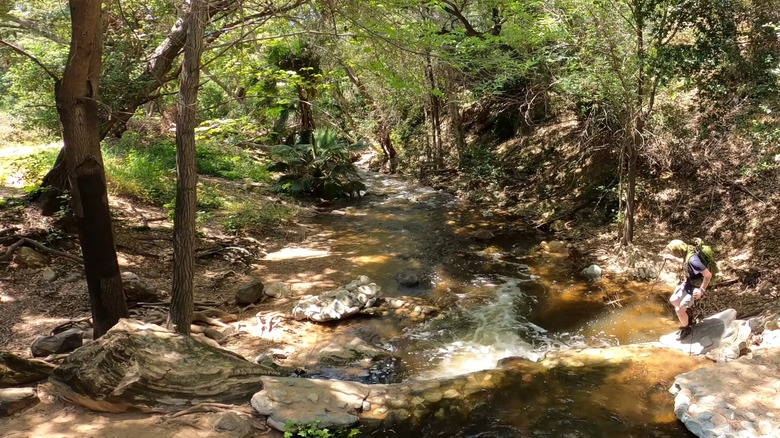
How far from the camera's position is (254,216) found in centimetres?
1080

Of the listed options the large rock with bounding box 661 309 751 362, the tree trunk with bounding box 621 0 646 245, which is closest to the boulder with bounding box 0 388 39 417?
the large rock with bounding box 661 309 751 362

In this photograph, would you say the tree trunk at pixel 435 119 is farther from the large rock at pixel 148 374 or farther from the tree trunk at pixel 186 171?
the large rock at pixel 148 374

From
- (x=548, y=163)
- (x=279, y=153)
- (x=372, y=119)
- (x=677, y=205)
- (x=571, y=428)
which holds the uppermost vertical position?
(x=372, y=119)

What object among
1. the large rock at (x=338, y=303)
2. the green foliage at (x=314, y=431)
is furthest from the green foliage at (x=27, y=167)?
the green foliage at (x=314, y=431)

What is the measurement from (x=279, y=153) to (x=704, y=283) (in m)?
12.1

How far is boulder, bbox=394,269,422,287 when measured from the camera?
790 centimetres

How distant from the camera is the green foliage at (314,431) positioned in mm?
3775

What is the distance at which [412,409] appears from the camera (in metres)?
4.36

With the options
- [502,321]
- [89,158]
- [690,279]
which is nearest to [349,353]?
[502,321]

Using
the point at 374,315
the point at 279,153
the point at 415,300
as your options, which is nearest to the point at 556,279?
the point at 415,300

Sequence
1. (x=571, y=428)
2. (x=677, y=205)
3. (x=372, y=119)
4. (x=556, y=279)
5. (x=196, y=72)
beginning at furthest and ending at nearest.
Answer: (x=372, y=119), (x=677, y=205), (x=556, y=279), (x=196, y=72), (x=571, y=428)

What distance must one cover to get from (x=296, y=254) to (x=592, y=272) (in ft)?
18.8

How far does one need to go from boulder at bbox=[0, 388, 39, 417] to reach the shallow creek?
2636 millimetres

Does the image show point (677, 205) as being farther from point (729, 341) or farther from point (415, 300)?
point (415, 300)
